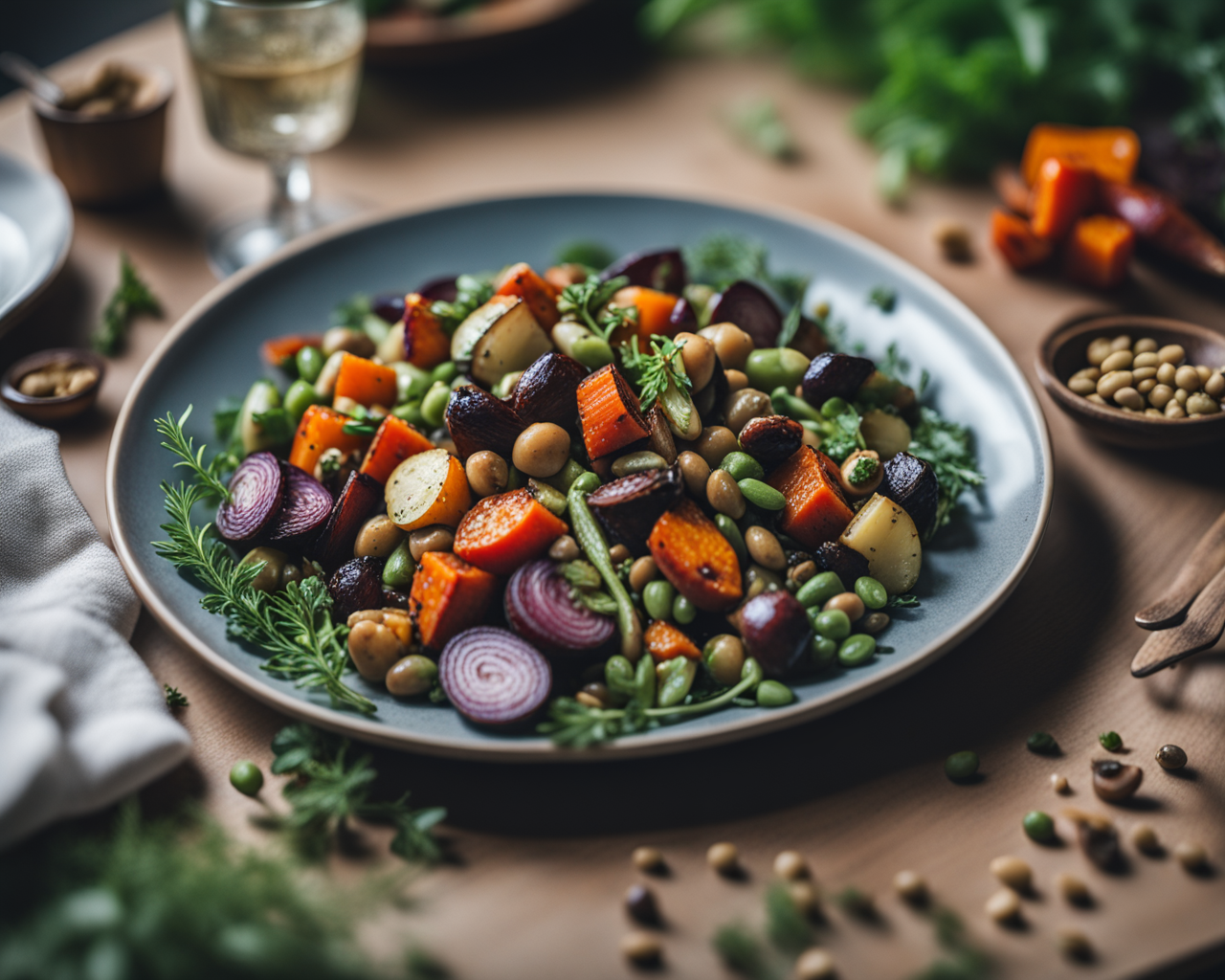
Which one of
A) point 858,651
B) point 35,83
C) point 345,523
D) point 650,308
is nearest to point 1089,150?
point 650,308

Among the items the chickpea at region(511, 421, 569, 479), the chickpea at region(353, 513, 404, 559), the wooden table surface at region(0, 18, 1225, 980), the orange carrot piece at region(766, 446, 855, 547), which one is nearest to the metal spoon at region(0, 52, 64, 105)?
the wooden table surface at region(0, 18, 1225, 980)

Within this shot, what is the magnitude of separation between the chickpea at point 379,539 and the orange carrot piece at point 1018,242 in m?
2.26

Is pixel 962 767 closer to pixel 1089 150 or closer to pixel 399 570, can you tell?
pixel 399 570

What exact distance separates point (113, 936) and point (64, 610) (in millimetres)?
764

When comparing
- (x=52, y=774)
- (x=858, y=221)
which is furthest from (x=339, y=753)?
(x=858, y=221)

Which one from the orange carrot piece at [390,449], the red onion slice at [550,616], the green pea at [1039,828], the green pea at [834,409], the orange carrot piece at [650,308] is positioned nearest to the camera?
the green pea at [1039,828]

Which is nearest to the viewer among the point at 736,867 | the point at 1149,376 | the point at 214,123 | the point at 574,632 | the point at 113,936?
the point at 113,936

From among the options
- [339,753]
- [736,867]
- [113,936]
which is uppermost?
[113,936]

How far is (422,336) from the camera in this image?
259 centimetres

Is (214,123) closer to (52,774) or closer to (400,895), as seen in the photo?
(52,774)

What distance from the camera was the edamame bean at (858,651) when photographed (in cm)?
198

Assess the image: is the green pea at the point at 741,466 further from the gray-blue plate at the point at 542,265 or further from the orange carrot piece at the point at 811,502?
the gray-blue plate at the point at 542,265

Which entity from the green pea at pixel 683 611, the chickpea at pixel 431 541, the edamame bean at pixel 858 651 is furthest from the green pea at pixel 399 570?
the edamame bean at pixel 858 651

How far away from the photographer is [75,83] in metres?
3.38
